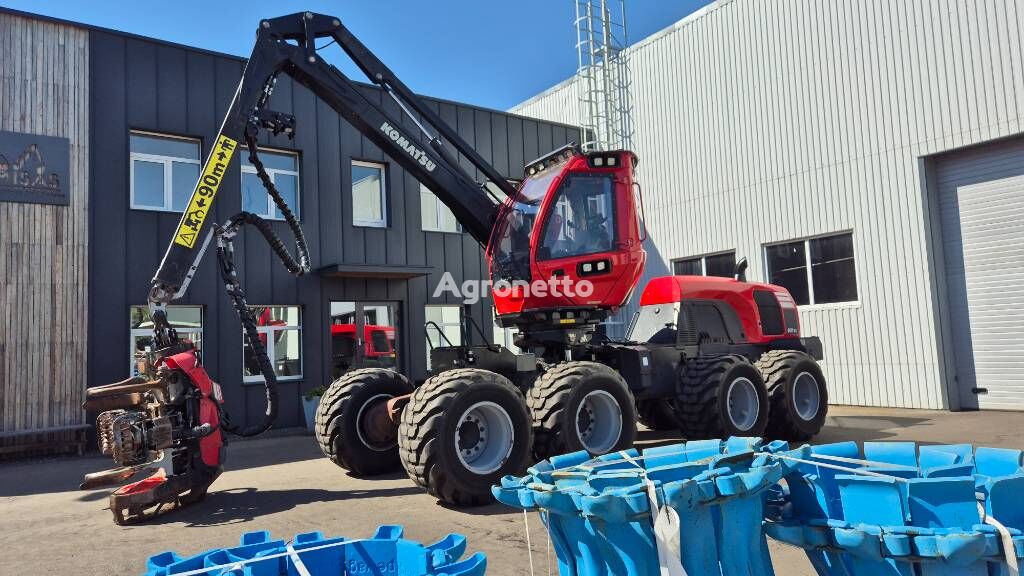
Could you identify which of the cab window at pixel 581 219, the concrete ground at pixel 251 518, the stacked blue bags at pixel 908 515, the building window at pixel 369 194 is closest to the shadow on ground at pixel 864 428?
the concrete ground at pixel 251 518

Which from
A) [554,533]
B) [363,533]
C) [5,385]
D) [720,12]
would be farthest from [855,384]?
[5,385]

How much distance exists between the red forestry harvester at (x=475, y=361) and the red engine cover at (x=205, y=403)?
2 centimetres

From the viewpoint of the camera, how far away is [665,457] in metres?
3.74

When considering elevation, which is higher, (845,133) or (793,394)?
(845,133)

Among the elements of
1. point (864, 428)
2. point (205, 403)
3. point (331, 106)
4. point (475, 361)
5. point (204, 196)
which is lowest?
point (864, 428)

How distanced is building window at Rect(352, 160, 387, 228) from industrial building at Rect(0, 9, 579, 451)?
3 cm

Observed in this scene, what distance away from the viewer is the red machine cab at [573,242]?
7406mm

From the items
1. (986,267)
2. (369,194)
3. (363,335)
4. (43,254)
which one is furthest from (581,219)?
(986,267)

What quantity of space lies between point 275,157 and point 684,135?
9673mm

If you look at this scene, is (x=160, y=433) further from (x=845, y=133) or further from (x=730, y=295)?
(x=845, y=133)

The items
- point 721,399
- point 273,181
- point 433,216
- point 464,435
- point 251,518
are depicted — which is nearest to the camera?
point 251,518

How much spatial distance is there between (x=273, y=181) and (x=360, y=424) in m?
7.75

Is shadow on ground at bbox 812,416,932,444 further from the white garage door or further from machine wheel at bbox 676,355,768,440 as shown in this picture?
the white garage door

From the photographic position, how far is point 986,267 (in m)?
12.3
